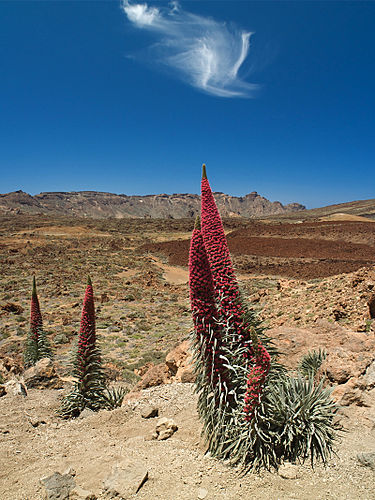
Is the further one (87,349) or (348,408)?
(87,349)

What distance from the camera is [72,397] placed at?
4750 mm

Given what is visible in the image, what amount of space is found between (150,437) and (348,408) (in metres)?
2.33

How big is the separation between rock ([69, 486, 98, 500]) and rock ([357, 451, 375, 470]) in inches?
93.2

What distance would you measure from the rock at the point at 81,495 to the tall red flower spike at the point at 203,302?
1.48 meters

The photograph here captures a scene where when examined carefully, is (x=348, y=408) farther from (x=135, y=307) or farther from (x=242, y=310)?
(x=135, y=307)

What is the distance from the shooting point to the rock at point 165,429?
11.6 ft

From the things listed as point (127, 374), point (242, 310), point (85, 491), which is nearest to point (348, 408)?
point (242, 310)

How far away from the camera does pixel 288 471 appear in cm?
254

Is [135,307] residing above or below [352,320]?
below

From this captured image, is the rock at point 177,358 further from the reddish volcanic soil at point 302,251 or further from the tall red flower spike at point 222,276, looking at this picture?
the reddish volcanic soil at point 302,251

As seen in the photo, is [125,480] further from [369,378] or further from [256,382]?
[369,378]

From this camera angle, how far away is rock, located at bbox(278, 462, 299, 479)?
2.50 metres

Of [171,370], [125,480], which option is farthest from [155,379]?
[125,480]

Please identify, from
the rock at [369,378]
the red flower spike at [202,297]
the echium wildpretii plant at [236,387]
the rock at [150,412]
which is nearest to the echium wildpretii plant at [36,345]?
the rock at [150,412]
